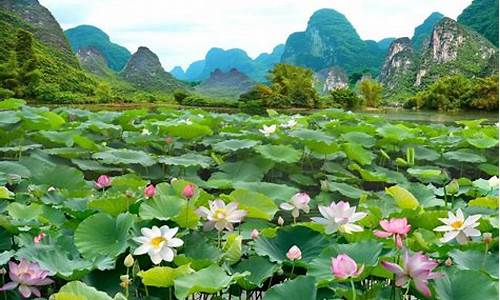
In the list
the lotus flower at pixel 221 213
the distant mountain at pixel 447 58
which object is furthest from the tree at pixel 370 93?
the lotus flower at pixel 221 213

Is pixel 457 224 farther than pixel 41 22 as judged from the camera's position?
No

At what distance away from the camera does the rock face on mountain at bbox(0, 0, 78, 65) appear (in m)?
40.4

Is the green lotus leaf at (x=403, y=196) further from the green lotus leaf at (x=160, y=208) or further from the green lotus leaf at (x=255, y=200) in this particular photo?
the green lotus leaf at (x=160, y=208)

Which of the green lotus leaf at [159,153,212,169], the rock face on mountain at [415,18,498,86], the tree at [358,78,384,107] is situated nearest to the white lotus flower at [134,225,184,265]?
the green lotus leaf at [159,153,212,169]

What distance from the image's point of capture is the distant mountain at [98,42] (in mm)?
81625

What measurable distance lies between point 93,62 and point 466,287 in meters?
54.8

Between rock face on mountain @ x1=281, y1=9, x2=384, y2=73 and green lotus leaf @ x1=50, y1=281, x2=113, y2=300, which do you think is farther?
rock face on mountain @ x1=281, y1=9, x2=384, y2=73

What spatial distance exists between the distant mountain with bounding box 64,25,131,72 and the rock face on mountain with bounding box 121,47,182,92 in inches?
1118

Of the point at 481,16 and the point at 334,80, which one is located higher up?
the point at 481,16

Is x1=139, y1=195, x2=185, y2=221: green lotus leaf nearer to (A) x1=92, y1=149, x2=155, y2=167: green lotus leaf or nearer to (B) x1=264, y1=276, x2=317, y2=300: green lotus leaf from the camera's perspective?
(B) x1=264, y1=276, x2=317, y2=300: green lotus leaf

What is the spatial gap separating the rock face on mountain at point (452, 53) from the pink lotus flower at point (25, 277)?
3889 cm

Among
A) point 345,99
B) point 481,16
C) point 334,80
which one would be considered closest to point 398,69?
point 334,80

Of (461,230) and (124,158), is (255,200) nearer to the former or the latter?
(461,230)

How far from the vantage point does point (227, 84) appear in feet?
200
